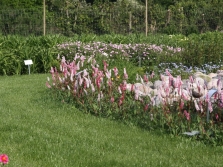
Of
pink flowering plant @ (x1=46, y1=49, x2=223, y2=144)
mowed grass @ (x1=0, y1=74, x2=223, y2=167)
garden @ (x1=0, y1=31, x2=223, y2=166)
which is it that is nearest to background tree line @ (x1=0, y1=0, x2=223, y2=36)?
garden @ (x1=0, y1=31, x2=223, y2=166)

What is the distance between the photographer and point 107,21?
19203mm

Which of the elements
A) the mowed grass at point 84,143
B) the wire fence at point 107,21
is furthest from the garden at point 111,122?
the wire fence at point 107,21

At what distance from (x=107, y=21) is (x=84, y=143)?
46.9ft

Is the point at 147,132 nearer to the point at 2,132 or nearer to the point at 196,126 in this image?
the point at 196,126

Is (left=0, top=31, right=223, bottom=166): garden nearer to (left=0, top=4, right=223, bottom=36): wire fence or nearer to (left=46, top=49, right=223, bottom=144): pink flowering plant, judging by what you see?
(left=46, top=49, right=223, bottom=144): pink flowering plant

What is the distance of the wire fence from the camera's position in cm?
1812

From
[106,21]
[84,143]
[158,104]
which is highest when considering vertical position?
[106,21]

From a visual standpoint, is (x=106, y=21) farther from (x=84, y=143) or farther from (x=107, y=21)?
(x=84, y=143)

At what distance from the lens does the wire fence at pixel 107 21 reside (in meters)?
18.1

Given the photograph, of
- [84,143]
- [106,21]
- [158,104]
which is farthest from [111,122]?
[106,21]

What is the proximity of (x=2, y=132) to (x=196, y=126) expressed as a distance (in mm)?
2506

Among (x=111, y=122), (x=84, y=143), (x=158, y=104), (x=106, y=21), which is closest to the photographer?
(x=84, y=143)

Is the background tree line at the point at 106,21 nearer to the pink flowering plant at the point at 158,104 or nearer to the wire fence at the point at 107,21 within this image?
the wire fence at the point at 107,21

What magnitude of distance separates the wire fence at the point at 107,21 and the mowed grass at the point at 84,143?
443 inches
